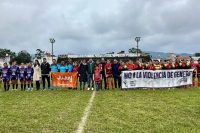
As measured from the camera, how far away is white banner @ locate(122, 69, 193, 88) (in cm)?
2694

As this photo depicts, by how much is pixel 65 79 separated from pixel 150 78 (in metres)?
5.18

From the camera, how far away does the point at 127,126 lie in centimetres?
1129

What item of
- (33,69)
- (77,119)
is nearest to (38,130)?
(77,119)

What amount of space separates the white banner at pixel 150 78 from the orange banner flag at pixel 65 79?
3.05 m

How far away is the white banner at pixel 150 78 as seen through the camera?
2694 centimetres

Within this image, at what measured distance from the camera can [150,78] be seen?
27.0 meters

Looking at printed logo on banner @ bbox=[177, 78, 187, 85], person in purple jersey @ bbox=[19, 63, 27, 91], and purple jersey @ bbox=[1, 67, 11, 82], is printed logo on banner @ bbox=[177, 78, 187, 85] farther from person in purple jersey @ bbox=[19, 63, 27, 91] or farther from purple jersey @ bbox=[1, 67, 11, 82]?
purple jersey @ bbox=[1, 67, 11, 82]

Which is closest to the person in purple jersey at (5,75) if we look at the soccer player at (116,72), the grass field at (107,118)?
the soccer player at (116,72)

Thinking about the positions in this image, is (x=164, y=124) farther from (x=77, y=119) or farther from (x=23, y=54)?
(x=23, y=54)

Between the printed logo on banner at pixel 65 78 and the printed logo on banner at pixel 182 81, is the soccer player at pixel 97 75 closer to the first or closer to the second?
the printed logo on banner at pixel 65 78

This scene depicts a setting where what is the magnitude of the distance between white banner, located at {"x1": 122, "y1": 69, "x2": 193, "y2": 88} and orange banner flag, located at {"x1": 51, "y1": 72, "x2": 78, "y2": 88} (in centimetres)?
305

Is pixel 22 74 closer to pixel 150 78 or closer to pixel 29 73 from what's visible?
pixel 29 73

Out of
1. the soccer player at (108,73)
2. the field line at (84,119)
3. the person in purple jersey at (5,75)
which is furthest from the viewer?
the person in purple jersey at (5,75)

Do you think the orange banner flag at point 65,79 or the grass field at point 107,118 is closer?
the grass field at point 107,118
